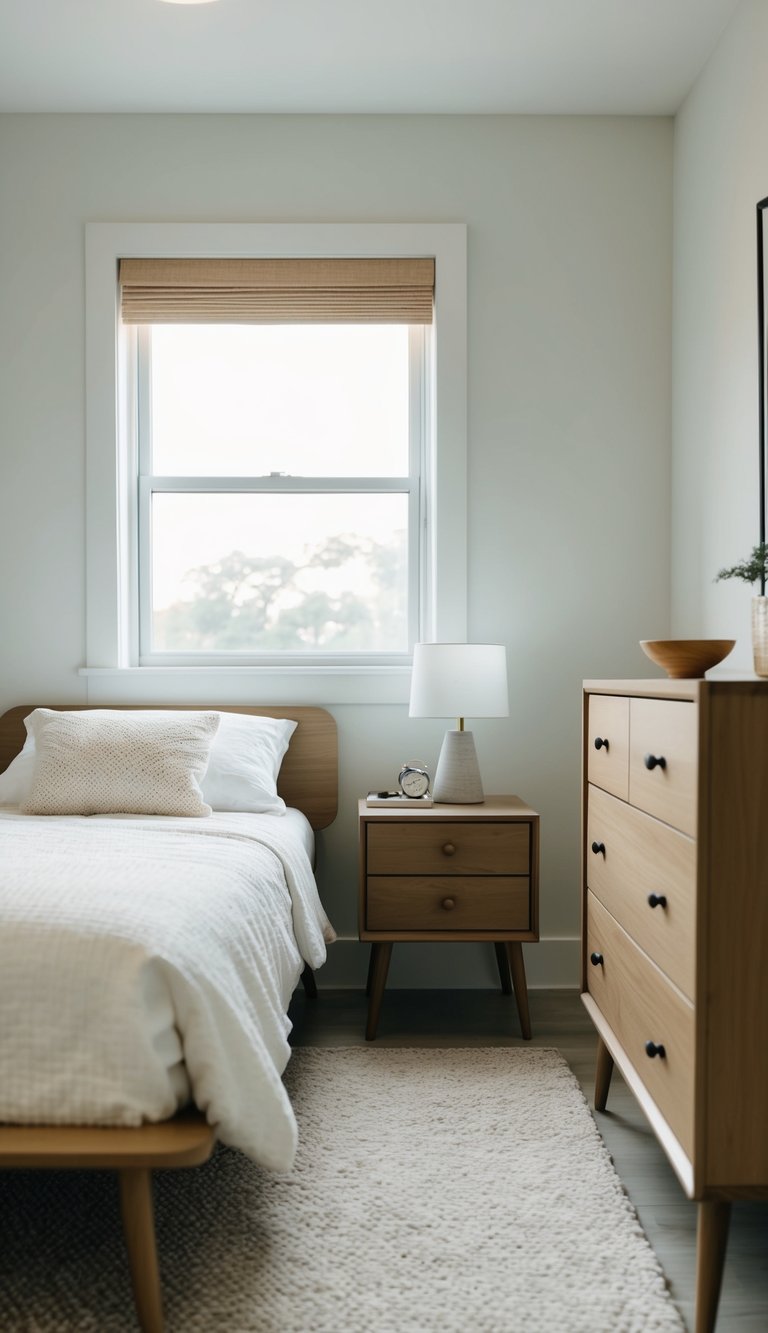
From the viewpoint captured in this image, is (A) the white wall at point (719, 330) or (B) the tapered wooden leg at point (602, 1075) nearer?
(B) the tapered wooden leg at point (602, 1075)

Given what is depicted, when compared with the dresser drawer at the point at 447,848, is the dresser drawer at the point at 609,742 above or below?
above

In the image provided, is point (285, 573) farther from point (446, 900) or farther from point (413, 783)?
point (446, 900)

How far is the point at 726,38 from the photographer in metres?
2.71

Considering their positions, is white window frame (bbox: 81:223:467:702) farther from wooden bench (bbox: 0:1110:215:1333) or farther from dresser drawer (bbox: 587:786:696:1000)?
wooden bench (bbox: 0:1110:215:1333)

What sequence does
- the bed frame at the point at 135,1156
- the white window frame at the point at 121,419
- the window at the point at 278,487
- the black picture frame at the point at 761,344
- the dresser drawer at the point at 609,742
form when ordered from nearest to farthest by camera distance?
the bed frame at the point at 135,1156, the dresser drawer at the point at 609,742, the black picture frame at the point at 761,344, the white window frame at the point at 121,419, the window at the point at 278,487

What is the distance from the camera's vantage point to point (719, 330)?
109 inches

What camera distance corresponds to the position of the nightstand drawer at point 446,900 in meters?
2.73

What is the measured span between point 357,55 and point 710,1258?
9.92ft

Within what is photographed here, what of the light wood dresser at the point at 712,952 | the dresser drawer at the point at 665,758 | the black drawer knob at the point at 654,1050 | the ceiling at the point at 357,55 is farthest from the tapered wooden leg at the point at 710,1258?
the ceiling at the point at 357,55

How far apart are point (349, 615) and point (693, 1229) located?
204cm

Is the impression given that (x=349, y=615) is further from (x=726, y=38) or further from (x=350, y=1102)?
(x=726, y=38)

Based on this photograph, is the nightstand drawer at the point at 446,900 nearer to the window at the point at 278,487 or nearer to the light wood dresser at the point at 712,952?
the window at the point at 278,487

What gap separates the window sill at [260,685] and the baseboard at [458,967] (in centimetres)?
80

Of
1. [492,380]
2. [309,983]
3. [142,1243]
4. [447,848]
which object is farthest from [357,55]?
[142,1243]
